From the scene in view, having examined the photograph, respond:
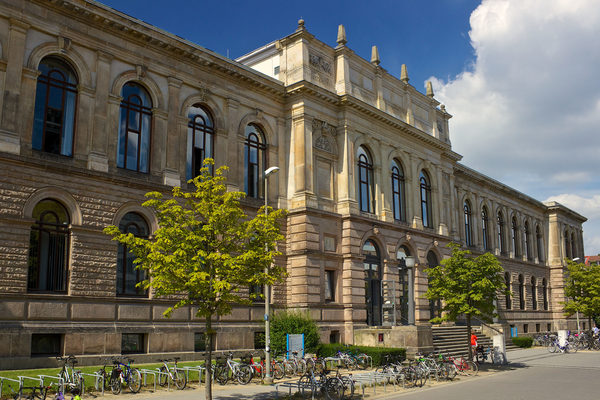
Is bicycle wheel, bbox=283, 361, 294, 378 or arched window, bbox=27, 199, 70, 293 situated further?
bicycle wheel, bbox=283, 361, 294, 378

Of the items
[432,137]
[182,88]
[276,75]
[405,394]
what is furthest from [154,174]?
[432,137]

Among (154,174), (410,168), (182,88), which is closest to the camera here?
(154,174)

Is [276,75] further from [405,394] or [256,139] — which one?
[405,394]

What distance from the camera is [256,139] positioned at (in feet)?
107

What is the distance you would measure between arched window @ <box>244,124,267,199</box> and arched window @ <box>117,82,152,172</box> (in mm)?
6295

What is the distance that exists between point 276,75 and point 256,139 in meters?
5.22

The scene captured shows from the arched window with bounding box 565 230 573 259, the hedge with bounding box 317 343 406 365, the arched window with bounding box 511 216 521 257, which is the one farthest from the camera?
the arched window with bounding box 565 230 573 259

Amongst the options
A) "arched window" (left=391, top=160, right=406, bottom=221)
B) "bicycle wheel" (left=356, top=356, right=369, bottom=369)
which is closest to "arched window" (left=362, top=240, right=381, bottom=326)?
"arched window" (left=391, top=160, right=406, bottom=221)

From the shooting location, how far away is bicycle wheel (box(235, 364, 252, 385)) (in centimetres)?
2205

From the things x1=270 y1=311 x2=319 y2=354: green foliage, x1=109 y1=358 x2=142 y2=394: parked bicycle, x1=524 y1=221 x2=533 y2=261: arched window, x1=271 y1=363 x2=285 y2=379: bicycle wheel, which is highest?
x1=524 y1=221 x2=533 y2=261: arched window

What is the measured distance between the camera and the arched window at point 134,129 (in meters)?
26.1

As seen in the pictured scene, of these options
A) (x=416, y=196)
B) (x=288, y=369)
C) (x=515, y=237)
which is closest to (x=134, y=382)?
(x=288, y=369)

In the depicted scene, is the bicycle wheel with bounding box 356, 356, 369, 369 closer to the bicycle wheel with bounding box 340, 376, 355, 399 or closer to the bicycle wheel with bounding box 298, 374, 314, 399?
the bicycle wheel with bounding box 340, 376, 355, 399

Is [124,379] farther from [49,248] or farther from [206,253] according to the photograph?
[49,248]
